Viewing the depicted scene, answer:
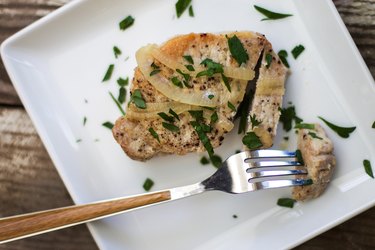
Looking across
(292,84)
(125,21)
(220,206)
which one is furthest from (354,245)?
(125,21)

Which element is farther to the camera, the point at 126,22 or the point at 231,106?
the point at 126,22

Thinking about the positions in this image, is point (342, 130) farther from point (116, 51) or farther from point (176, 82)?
point (116, 51)

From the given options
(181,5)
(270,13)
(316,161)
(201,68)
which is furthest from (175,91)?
(316,161)

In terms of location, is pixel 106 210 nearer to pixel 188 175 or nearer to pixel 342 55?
pixel 188 175

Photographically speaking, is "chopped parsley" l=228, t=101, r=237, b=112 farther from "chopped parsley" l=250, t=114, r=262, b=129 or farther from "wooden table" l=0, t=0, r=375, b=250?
"wooden table" l=0, t=0, r=375, b=250

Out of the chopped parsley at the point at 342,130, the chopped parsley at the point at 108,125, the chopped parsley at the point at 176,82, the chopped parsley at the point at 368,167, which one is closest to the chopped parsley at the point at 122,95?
the chopped parsley at the point at 108,125

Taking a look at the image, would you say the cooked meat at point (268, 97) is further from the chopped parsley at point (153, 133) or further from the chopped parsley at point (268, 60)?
the chopped parsley at point (153, 133)
